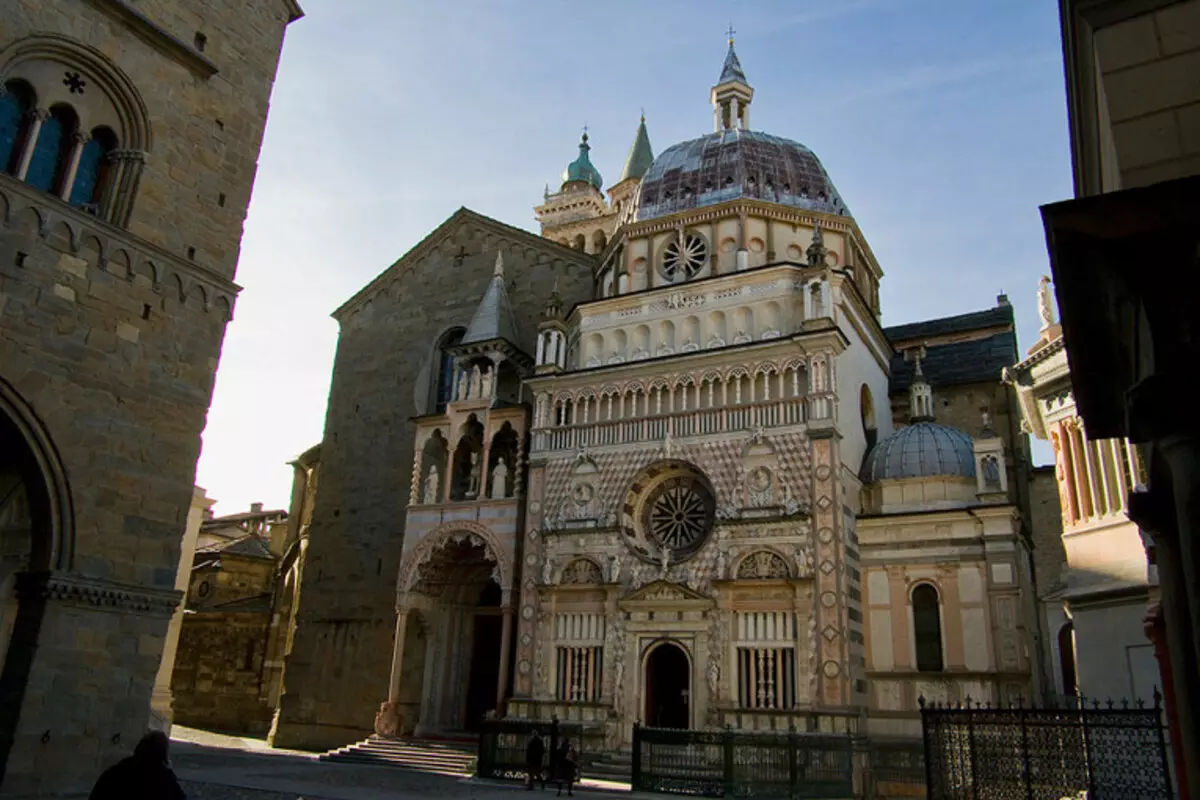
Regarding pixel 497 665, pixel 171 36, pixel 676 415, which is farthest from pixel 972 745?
pixel 497 665

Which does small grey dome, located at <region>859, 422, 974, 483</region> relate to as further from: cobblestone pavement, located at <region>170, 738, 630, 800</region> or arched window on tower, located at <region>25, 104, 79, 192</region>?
arched window on tower, located at <region>25, 104, 79, 192</region>

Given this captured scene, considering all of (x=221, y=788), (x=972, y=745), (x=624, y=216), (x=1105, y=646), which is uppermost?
(x=624, y=216)

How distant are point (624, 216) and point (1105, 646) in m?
19.9

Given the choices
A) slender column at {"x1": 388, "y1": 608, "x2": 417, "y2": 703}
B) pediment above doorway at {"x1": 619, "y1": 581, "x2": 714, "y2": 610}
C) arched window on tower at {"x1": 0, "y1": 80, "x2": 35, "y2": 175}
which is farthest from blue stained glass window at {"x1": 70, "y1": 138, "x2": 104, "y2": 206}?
slender column at {"x1": 388, "y1": 608, "x2": 417, "y2": 703}

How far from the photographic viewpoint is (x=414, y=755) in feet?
78.0

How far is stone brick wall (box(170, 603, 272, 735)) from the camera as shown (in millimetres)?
35594

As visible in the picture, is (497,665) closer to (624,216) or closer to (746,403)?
(746,403)

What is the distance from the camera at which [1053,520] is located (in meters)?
28.6

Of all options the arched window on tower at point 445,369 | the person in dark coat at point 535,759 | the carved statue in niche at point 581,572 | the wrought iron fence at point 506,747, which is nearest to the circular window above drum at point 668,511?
the carved statue in niche at point 581,572

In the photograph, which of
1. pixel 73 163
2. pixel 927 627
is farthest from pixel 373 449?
pixel 927 627

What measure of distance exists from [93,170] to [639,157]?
45220 millimetres

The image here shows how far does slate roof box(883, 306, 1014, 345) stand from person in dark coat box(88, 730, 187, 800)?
98.6 ft

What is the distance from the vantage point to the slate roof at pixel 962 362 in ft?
100

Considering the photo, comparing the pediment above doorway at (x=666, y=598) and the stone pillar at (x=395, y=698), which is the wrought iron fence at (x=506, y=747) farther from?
the stone pillar at (x=395, y=698)
